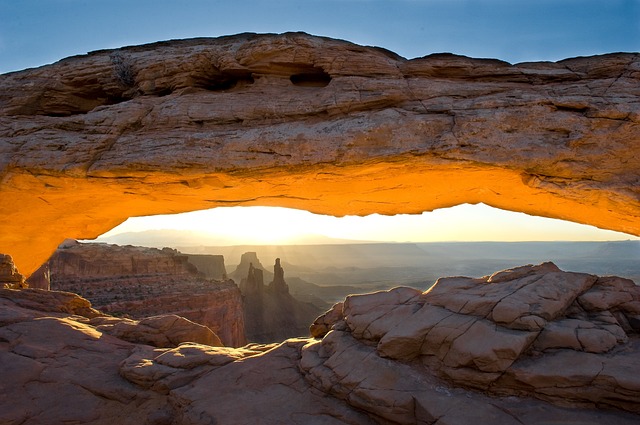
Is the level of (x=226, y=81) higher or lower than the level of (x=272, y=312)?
higher

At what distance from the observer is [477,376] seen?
16.9 ft

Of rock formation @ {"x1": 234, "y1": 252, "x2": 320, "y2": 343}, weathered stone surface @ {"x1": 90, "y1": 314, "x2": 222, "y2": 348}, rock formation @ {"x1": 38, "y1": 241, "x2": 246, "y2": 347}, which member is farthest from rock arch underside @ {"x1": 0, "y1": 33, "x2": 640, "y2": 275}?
rock formation @ {"x1": 234, "y1": 252, "x2": 320, "y2": 343}

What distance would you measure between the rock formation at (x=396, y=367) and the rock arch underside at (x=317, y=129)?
2.50 m

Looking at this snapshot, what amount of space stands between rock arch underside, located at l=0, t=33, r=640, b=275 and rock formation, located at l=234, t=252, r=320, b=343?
28410mm

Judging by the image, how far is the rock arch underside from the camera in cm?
771

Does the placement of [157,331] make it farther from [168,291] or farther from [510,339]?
[168,291]

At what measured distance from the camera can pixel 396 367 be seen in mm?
5707

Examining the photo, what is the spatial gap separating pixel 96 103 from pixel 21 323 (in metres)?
6.13

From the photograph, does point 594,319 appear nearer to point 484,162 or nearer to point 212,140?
point 484,162

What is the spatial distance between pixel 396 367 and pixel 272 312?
119 ft

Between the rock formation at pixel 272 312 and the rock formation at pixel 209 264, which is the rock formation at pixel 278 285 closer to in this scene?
the rock formation at pixel 272 312

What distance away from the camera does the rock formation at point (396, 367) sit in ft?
15.9

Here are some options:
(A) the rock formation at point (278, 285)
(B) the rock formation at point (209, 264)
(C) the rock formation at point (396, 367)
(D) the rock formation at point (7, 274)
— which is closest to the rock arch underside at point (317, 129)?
(D) the rock formation at point (7, 274)

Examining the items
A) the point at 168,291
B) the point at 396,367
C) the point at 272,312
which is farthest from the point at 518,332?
the point at 272,312
